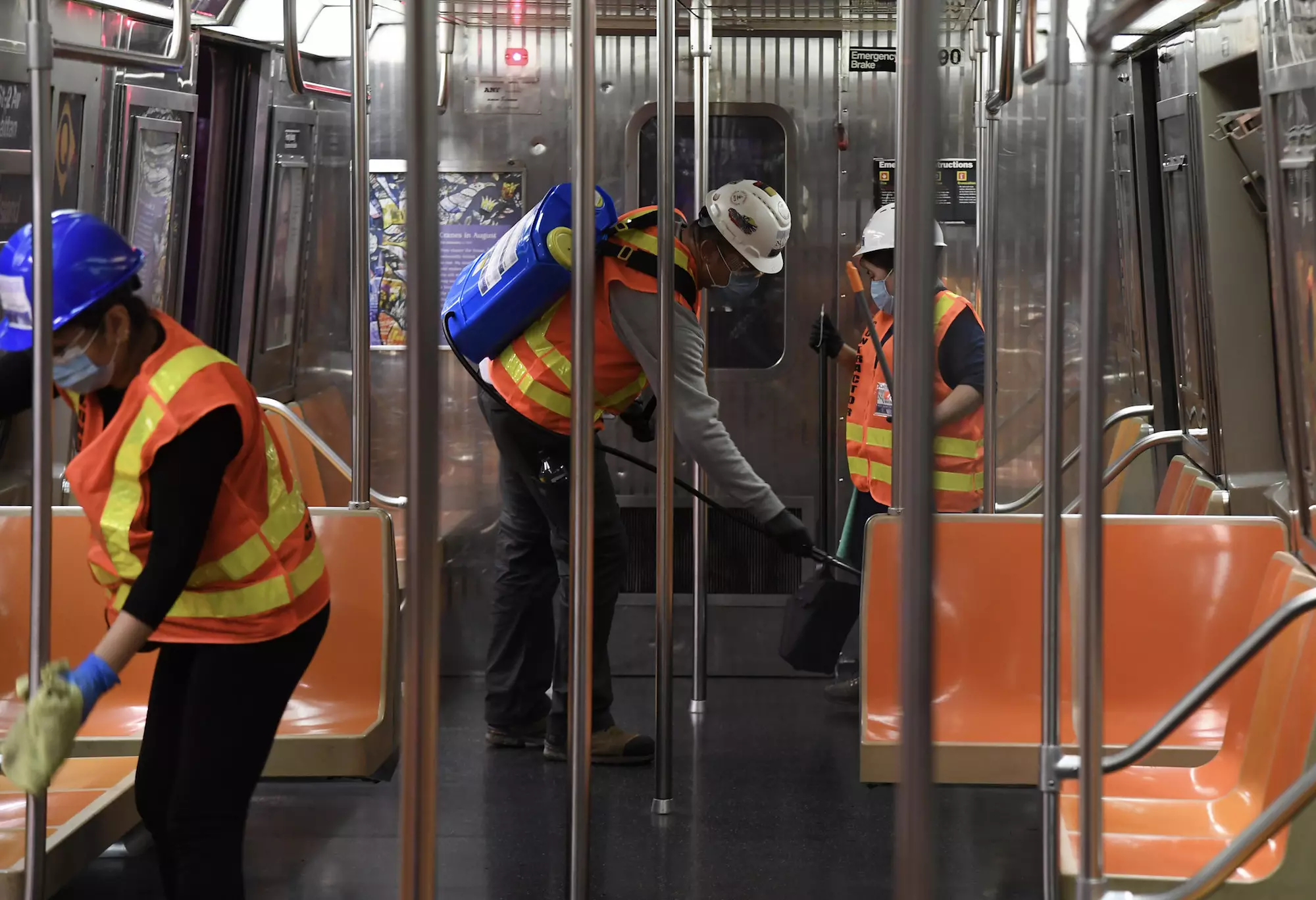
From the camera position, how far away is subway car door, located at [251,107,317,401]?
214 inches

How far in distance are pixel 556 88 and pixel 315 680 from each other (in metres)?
2.80

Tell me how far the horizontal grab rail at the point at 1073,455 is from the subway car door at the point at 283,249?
9.46 ft

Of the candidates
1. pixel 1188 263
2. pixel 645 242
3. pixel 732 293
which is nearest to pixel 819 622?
pixel 645 242

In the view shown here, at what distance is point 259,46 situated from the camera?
5250 mm

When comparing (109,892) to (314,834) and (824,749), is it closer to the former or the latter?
(314,834)

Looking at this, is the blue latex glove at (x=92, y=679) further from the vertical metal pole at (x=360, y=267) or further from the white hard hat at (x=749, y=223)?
the white hard hat at (x=749, y=223)

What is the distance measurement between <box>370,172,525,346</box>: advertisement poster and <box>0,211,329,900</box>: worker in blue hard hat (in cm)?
316

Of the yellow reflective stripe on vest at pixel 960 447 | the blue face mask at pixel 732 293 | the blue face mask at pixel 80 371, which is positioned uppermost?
the blue face mask at pixel 732 293

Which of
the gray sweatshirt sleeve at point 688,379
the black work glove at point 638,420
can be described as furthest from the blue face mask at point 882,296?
the gray sweatshirt sleeve at point 688,379

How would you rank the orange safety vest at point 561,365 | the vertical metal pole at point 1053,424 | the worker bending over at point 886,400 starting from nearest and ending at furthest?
1. the vertical metal pole at point 1053,424
2. the orange safety vest at point 561,365
3. the worker bending over at point 886,400

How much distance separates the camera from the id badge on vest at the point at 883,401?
4965mm

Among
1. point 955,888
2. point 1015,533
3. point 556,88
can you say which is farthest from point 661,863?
point 556,88

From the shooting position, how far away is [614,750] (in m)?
4.41

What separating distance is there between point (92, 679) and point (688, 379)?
198 cm
